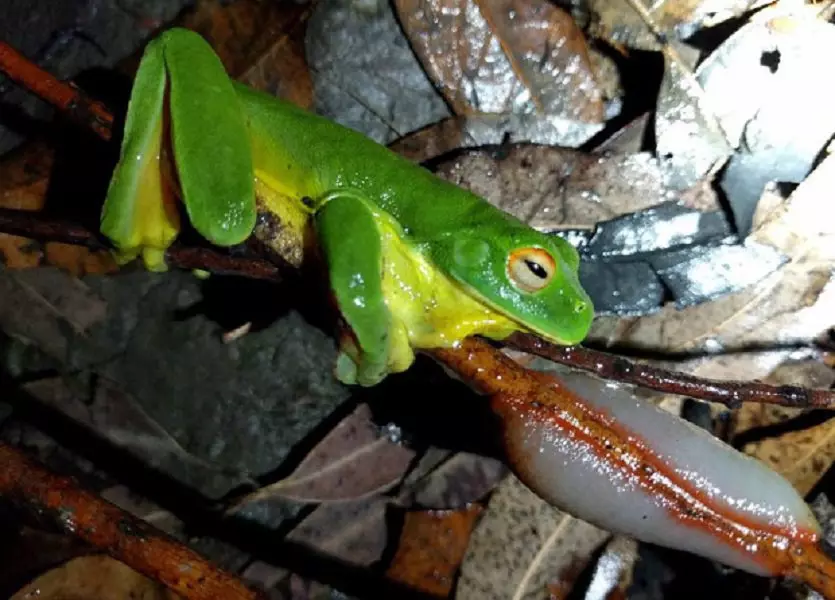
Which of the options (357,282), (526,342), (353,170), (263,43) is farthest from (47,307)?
(526,342)

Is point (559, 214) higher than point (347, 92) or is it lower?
lower

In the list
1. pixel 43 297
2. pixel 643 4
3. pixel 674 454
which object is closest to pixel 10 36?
pixel 43 297

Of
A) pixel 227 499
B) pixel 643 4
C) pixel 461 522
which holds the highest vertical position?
pixel 643 4

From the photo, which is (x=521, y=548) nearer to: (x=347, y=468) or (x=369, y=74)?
(x=347, y=468)

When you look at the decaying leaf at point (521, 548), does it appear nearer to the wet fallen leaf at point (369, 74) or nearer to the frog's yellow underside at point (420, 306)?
the frog's yellow underside at point (420, 306)

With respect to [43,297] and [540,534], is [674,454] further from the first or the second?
[43,297]

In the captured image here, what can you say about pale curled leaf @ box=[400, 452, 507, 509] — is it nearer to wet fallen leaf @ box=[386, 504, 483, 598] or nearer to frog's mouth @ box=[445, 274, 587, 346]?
wet fallen leaf @ box=[386, 504, 483, 598]

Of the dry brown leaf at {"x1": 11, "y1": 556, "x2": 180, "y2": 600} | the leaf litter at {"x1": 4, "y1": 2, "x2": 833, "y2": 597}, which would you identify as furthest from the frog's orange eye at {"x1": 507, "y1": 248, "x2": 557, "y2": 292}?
the dry brown leaf at {"x1": 11, "y1": 556, "x2": 180, "y2": 600}
